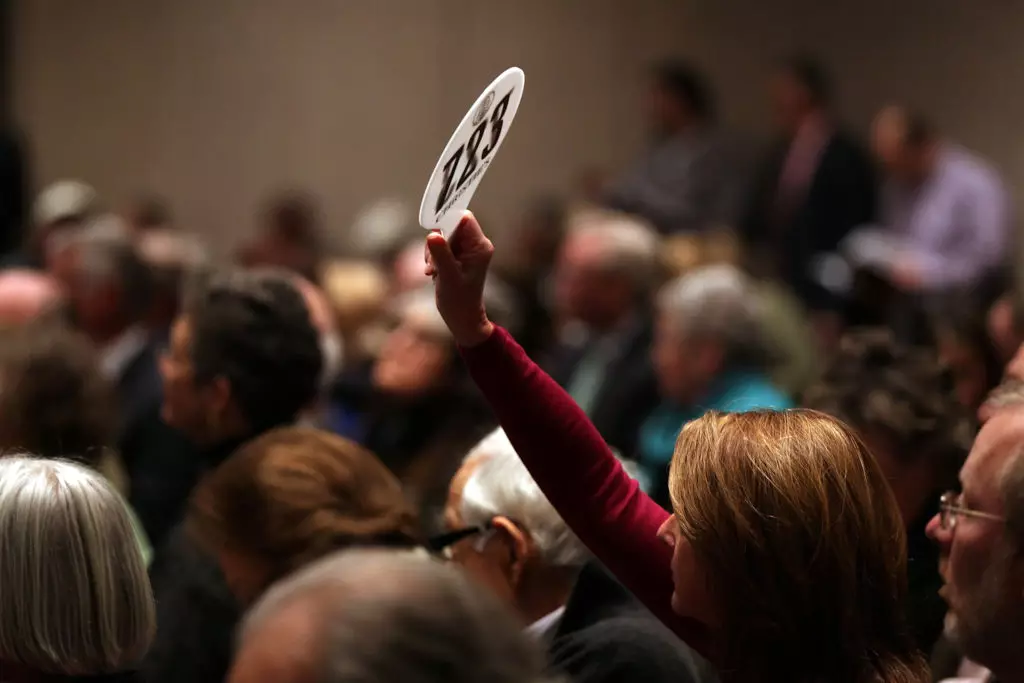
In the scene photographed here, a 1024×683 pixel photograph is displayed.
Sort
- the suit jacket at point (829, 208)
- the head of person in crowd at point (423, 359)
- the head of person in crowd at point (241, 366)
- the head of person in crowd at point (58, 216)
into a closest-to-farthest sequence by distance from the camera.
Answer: the head of person in crowd at point (241, 366)
the head of person in crowd at point (423, 359)
the head of person in crowd at point (58, 216)
the suit jacket at point (829, 208)

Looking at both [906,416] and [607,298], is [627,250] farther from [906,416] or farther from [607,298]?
[906,416]

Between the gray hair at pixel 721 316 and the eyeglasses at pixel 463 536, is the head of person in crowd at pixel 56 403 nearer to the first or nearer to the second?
the eyeglasses at pixel 463 536

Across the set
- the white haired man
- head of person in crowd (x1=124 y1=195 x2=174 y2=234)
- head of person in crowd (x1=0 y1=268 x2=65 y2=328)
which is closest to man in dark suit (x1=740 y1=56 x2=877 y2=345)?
head of person in crowd (x1=124 y1=195 x2=174 y2=234)

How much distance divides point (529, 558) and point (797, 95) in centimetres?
589

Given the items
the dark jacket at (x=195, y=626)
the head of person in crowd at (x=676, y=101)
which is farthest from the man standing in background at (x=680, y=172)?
the dark jacket at (x=195, y=626)

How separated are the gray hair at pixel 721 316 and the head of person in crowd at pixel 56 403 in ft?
5.45

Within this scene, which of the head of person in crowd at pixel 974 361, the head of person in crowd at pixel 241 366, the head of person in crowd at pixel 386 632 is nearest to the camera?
the head of person in crowd at pixel 386 632

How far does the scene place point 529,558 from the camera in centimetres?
218

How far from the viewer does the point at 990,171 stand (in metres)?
7.00

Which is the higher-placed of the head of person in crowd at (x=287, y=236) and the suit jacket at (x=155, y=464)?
the suit jacket at (x=155, y=464)

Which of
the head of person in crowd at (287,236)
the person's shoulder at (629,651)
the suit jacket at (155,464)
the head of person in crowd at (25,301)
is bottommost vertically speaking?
the head of person in crowd at (287,236)

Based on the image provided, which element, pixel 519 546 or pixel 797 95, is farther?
pixel 797 95

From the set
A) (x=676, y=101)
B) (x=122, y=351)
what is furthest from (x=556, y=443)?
(x=676, y=101)

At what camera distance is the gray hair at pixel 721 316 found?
153 inches
